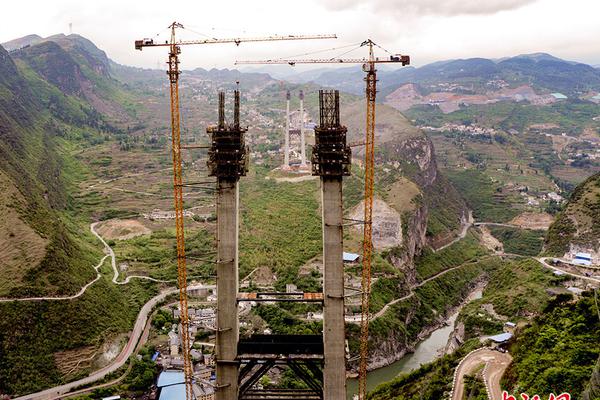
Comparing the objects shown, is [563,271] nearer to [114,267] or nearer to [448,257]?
[448,257]

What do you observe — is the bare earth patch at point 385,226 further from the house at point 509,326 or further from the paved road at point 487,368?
the paved road at point 487,368

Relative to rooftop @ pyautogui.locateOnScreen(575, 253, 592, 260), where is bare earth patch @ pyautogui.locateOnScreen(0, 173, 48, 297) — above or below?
above

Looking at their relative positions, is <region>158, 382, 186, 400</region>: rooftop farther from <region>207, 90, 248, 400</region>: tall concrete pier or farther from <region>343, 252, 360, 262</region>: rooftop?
<region>343, 252, 360, 262</region>: rooftop

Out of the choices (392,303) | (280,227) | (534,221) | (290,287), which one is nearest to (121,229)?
(280,227)

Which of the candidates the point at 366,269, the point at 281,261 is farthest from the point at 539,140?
the point at 366,269

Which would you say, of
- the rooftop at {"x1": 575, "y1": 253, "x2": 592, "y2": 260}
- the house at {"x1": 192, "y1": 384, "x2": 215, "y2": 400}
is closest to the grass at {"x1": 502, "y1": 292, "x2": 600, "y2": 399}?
the house at {"x1": 192, "y1": 384, "x2": 215, "y2": 400}
